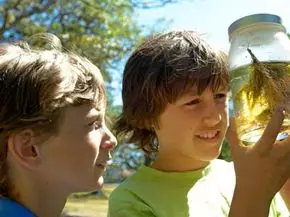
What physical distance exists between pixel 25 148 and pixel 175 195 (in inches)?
19.3

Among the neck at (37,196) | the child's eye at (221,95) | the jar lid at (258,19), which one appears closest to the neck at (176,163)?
the child's eye at (221,95)

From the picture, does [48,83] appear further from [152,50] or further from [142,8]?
[142,8]

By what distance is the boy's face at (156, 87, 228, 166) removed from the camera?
1.49 meters

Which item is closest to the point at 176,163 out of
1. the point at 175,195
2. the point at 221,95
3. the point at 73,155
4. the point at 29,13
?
the point at 175,195

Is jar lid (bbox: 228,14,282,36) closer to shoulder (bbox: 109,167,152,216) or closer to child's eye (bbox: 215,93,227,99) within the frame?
child's eye (bbox: 215,93,227,99)

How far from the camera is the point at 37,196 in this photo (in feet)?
4.36

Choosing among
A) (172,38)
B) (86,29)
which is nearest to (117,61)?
(86,29)

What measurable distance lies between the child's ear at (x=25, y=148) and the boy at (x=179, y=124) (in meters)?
0.31

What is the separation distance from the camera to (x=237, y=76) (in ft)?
3.99

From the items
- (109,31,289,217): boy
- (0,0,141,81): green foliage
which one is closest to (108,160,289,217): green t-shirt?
(109,31,289,217): boy

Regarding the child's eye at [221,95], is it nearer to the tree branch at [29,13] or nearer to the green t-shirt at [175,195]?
the green t-shirt at [175,195]

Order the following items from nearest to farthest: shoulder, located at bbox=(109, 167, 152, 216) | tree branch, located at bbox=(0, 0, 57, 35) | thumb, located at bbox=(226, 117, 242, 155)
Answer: thumb, located at bbox=(226, 117, 242, 155) → shoulder, located at bbox=(109, 167, 152, 216) → tree branch, located at bbox=(0, 0, 57, 35)

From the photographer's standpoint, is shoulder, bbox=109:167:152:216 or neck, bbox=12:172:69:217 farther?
shoulder, bbox=109:167:152:216

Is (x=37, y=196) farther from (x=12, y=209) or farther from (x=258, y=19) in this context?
(x=258, y=19)
